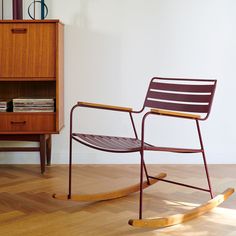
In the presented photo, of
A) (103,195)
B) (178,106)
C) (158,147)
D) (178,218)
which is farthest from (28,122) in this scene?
(178,218)

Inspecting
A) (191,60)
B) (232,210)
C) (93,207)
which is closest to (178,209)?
(232,210)

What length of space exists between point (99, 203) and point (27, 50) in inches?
51.7

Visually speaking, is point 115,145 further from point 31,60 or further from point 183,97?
point 31,60

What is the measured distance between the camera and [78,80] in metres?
3.92

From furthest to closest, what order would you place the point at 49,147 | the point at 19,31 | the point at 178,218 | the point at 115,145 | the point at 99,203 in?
the point at 49,147
the point at 19,31
the point at 99,203
the point at 115,145
the point at 178,218

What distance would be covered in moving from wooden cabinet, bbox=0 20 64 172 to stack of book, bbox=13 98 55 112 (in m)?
0.04

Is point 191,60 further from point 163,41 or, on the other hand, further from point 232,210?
point 232,210

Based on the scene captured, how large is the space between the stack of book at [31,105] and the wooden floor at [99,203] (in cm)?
49

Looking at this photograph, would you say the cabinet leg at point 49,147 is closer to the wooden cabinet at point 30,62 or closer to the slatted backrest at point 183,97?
the wooden cabinet at point 30,62

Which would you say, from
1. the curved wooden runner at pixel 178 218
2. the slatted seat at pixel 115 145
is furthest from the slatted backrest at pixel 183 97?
the curved wooden runner at pixel 178 218

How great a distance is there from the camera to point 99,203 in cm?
283

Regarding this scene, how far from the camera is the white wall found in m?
3.87

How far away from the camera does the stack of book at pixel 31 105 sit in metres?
3.54

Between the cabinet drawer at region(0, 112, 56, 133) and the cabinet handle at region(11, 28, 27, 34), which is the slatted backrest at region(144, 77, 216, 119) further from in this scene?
the cabinet handle at region(11, 28, 27, 34)
